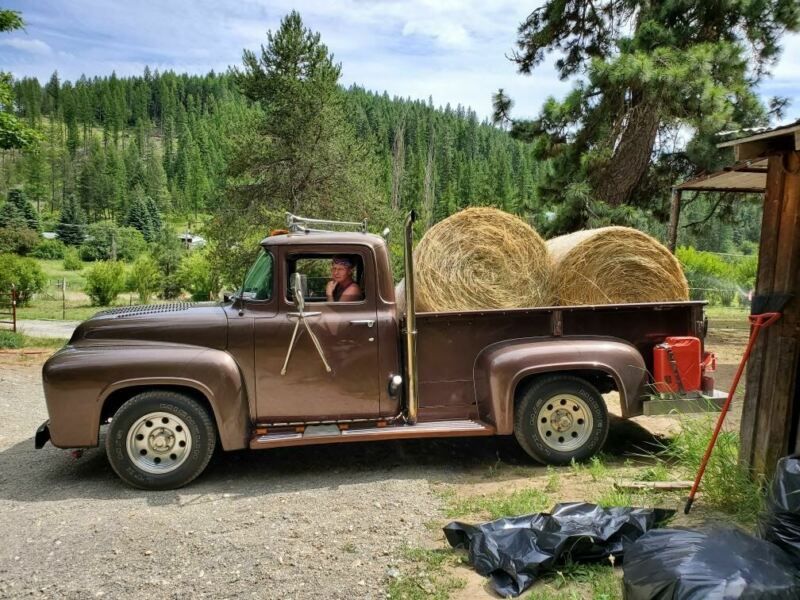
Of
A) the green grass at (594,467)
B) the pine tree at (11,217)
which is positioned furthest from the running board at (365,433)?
the pine tree at (11,217)

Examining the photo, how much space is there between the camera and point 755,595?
86.4 inches

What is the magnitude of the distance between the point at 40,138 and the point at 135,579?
11.7 meters

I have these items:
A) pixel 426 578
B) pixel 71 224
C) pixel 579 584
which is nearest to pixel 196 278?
pixel 426 578

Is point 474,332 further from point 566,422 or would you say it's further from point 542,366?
point 566,422

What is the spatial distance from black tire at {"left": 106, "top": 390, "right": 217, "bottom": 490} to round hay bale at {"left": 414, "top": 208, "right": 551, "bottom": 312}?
2020 mm

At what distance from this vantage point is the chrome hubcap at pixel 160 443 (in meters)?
4.59

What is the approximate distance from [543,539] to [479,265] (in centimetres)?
251

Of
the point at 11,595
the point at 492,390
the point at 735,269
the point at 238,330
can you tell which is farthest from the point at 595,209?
the point at 735,269

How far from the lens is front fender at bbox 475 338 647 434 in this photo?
4.80 metres

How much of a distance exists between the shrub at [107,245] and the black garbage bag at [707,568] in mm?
73257

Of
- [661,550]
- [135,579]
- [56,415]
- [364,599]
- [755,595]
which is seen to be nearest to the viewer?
[755,595]

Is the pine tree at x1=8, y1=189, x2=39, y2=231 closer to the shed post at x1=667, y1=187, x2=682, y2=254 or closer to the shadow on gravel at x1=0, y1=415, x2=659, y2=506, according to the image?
the shed post at x1=667, y1=187, x2=682, y2=254

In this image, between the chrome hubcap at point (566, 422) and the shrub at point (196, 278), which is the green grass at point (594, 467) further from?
the shrub at point (196, 278)

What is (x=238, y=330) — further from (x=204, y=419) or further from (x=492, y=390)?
(x=492, y=390)
